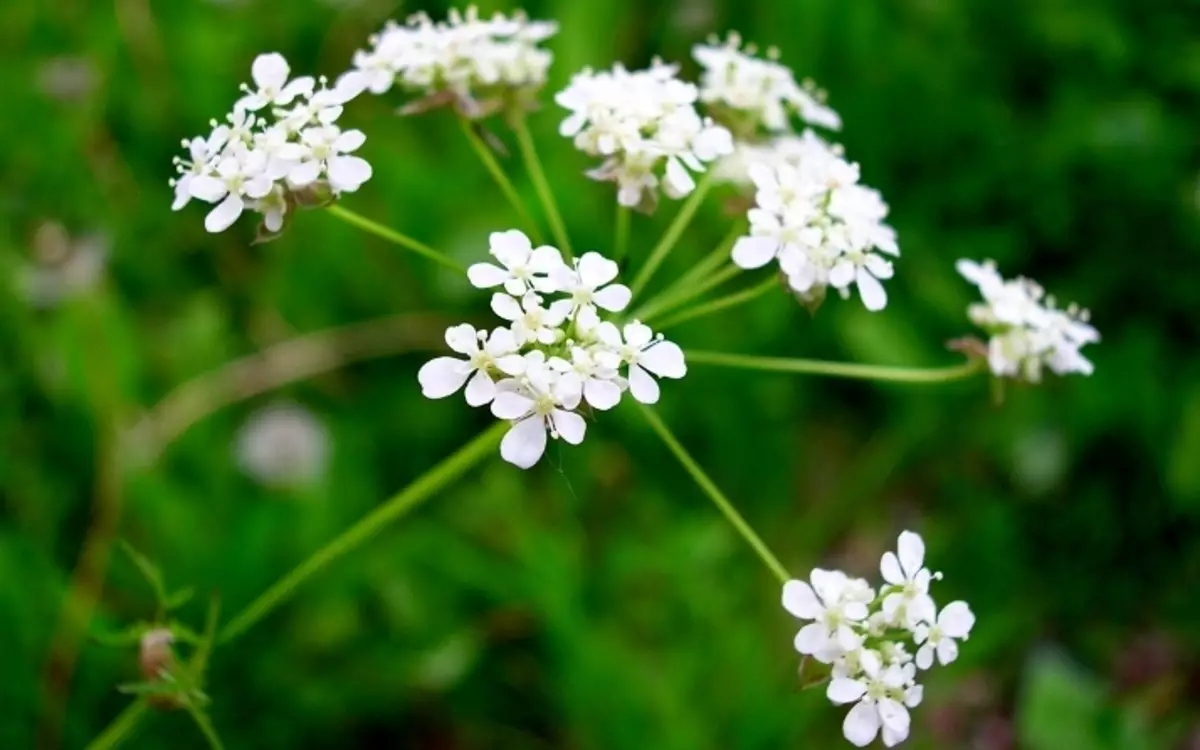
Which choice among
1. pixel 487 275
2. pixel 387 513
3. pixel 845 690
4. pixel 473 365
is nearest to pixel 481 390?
pixel 473 365

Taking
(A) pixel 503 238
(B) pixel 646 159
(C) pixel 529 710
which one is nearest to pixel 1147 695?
(C) pixel 529 710

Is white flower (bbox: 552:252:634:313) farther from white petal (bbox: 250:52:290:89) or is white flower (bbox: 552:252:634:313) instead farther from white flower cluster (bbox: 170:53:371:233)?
white petal (bbox: 250:52:290:89)

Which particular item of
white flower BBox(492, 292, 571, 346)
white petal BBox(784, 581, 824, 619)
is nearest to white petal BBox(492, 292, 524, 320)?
white flower BBox(492, 292, 571, 346)

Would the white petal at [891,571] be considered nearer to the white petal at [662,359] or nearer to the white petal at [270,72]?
the white petal at [662,359]

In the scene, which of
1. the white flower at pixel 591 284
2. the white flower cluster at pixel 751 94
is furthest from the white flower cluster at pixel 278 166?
the white flower cluster at pixel 751 94

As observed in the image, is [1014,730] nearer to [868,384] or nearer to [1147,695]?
[1147,695]

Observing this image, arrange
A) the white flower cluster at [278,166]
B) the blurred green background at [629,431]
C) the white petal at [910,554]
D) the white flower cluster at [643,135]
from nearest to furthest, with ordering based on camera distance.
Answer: the white petal at [910,554] < the white flower cluster at [278,166] < the white flower cluster at [643,135] < the blurred green background at [629,431]
